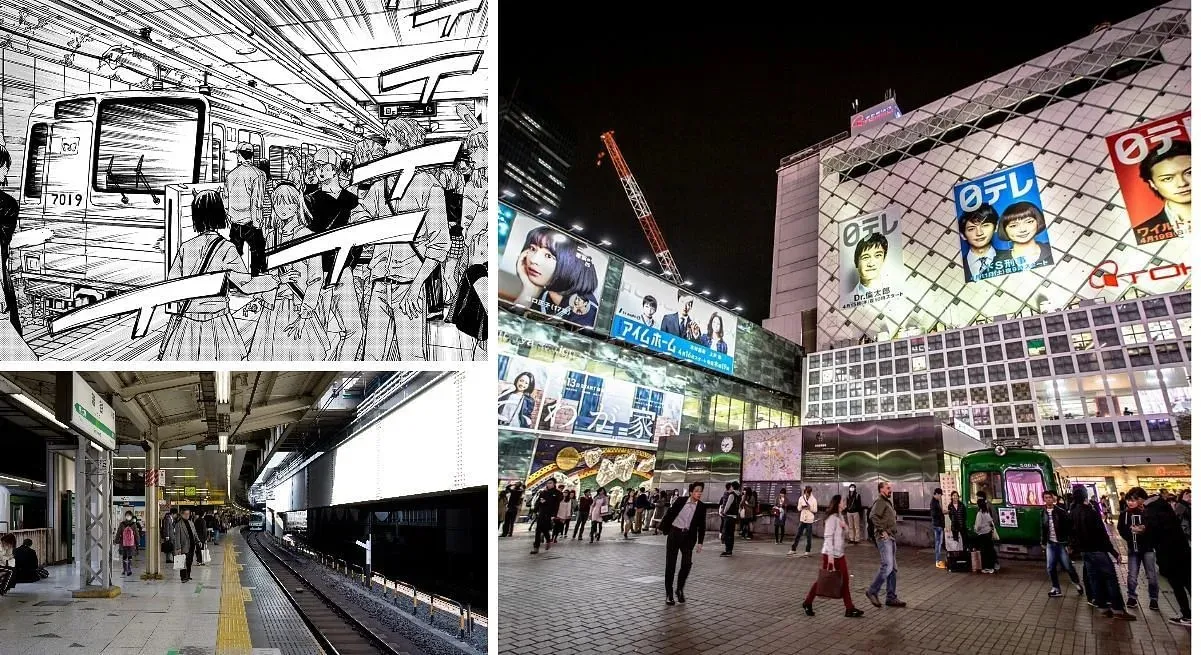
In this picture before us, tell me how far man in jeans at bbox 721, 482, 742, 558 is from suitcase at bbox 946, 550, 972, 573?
199 cm

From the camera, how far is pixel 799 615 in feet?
15.0

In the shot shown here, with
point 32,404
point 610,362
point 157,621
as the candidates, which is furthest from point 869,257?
point 32,404

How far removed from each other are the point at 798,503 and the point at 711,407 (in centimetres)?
603

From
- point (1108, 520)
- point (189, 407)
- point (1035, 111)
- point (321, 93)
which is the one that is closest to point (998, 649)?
point (1108, 520)

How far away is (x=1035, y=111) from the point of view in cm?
988

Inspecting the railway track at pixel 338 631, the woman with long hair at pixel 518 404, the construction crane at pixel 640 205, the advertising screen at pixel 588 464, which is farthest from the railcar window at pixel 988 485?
the woman with long hair at pixel 518 404

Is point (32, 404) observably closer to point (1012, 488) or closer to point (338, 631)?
point (338, 631)

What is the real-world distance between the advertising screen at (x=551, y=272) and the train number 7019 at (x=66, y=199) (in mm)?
5926

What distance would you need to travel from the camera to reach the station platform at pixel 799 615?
4020 millimetres

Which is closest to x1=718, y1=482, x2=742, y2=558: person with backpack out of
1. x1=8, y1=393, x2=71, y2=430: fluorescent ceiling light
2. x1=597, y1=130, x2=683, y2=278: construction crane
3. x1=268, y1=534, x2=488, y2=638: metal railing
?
x1=597, y1=130, x2=683, y2=278: construction crane

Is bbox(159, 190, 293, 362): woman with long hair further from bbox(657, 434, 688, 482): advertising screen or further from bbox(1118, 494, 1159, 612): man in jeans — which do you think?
bbox(657, 434, 688, 482): advertising screen

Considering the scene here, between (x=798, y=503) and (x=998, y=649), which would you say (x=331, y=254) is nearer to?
(x=998, y=649)

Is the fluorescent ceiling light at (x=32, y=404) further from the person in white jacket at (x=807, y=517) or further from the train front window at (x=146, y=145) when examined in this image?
the person in white jacket at (x=807, y=517)

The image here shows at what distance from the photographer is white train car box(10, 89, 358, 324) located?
A: 3105 millimetres
